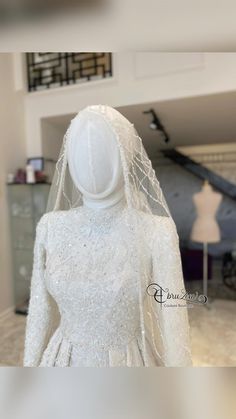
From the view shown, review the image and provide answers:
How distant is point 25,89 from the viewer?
2.34 feet

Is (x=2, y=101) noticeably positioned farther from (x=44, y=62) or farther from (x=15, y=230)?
(x=15, y=230)

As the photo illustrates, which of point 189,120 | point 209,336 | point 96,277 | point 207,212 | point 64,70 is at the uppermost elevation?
point 64,70

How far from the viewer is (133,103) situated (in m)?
0.53

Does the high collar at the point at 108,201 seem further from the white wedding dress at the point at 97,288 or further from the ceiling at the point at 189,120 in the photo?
the ceiling at the point at 189,120

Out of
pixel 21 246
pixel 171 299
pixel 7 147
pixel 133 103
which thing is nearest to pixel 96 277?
pixel 171 299

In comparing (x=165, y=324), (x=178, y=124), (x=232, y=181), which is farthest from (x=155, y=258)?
(x=232, y=181)

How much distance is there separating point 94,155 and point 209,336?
487 millimetres

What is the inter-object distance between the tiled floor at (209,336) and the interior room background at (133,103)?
0.14ft

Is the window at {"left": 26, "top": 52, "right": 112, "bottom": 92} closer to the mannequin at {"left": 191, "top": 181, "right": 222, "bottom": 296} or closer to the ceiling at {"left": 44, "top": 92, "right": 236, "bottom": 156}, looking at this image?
the ceiling at {"left": 44, "top": 92, "right": 236, "bottom": 156}

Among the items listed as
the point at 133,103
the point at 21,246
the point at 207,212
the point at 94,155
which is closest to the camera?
the point at 94,155

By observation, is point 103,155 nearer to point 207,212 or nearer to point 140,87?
point 140,87

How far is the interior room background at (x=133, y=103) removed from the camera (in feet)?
1.62

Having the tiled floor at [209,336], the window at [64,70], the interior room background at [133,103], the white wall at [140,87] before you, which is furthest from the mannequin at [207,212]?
the window at [64,70]

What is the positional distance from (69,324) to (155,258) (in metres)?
0.19
